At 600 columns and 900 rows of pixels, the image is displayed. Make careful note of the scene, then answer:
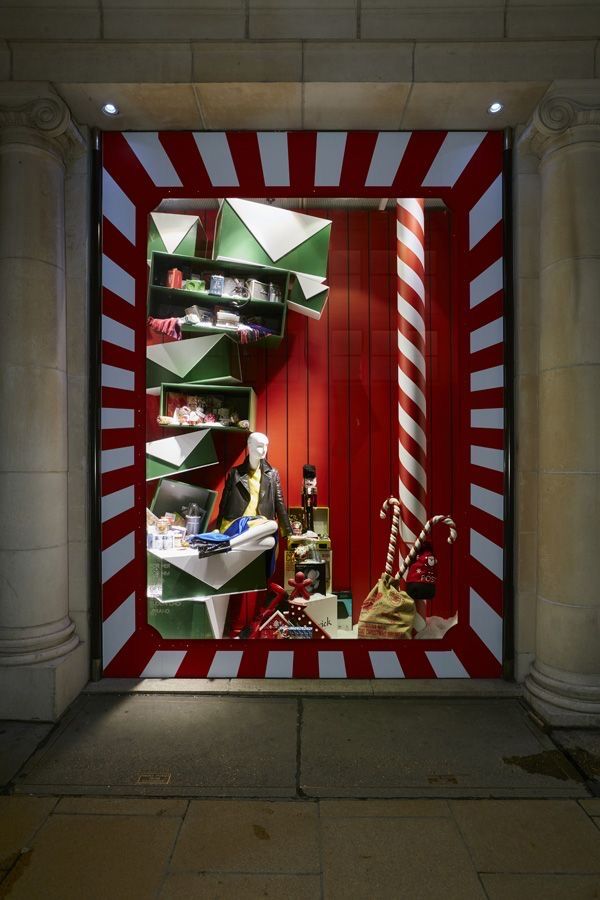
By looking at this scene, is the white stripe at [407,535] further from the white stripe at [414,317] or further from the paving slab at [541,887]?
the paving slab at [541,887]

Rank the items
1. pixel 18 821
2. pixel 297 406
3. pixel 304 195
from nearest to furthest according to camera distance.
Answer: pixel 18 821
pixel 304 195
pixel 297 406

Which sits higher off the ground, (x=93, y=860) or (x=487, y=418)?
(x=487, y=418)

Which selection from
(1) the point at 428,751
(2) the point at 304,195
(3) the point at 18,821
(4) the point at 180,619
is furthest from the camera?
(4) the point at 180,619

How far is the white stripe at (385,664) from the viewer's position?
3.79m

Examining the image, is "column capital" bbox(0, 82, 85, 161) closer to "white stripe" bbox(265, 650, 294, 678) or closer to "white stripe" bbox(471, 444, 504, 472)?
"white stripe" bbox(471, 444, 504, 472)

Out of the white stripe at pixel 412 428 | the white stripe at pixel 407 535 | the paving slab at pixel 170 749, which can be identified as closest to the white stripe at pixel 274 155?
the white stripe at pixel 412 428

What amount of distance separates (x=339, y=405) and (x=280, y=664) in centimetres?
223

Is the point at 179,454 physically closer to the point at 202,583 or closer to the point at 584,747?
the point at 202,583

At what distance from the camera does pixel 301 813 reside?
2500mm

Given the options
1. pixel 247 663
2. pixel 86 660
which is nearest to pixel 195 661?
pixel 247 663

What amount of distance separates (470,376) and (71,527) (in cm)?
309

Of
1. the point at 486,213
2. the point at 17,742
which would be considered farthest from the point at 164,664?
the point at 486,213

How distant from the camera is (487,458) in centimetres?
383

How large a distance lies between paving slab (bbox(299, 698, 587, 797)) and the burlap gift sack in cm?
55
